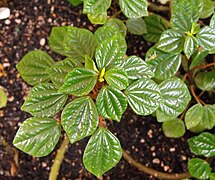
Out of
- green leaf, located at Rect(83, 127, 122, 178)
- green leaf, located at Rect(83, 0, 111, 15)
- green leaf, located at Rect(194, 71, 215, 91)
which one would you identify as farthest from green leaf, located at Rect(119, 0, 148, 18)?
green leaf, located at Rect(194, 71, 215, 91)

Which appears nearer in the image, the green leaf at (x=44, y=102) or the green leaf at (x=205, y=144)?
the green leaf at (x=44, y=102)

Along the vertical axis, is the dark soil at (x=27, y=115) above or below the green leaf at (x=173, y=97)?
below

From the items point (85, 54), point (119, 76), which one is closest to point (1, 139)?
point (85, 54)

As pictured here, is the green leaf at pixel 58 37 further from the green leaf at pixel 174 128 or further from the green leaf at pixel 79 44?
the green leaf at pixel 174 128

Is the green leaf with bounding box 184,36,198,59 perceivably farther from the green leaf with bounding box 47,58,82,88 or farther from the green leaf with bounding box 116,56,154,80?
the green leaf with bounding box 47,58,82,88

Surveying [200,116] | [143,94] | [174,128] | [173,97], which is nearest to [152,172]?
[174,128]

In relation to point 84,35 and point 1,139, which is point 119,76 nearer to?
point 84,35

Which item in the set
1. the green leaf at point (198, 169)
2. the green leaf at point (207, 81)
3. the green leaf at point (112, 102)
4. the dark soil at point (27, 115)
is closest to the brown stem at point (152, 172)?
the dark soil at point (27, 115)
